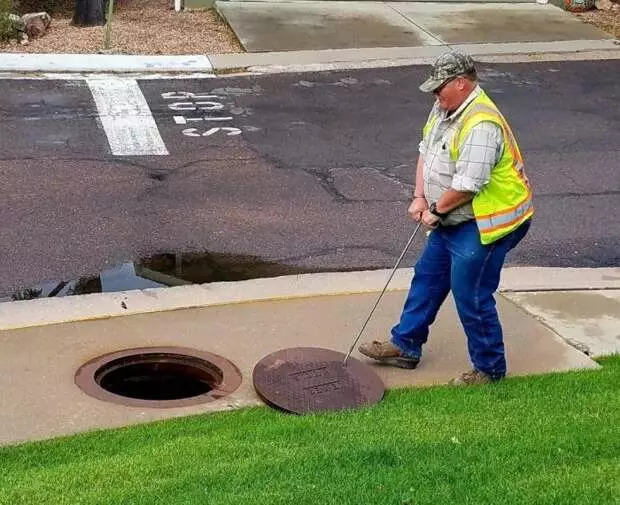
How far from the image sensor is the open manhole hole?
5961 mm

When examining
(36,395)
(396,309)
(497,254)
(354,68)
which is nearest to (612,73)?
(354,68)

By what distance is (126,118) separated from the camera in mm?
11641

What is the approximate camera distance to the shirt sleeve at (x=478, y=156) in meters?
5.18

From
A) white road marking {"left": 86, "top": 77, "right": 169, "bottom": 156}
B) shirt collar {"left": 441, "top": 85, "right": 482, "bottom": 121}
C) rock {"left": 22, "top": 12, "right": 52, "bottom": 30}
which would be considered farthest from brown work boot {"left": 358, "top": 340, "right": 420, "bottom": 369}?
rock {"left": 22, "top": 12, "right": 52, "bottom": 30}

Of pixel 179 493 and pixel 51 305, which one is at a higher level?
pixel 179 493

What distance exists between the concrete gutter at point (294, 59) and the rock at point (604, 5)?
2.55 metres

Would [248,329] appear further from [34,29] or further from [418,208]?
[34,29]

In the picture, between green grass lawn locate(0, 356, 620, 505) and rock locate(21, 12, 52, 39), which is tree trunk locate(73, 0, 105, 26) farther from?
green grass lawn locate(0, 356, 620, 505)

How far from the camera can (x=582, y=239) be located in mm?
8617

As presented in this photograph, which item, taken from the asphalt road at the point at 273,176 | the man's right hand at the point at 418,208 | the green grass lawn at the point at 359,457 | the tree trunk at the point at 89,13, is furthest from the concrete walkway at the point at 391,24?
the green grass lawn at the point at 359,457

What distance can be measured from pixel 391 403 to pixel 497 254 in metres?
0.94

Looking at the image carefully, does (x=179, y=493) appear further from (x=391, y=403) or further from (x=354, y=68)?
(x=354, y=68)

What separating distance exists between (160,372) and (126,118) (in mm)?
6028

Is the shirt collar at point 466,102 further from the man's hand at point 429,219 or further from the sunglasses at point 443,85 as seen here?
the man's hand at point 429,219
